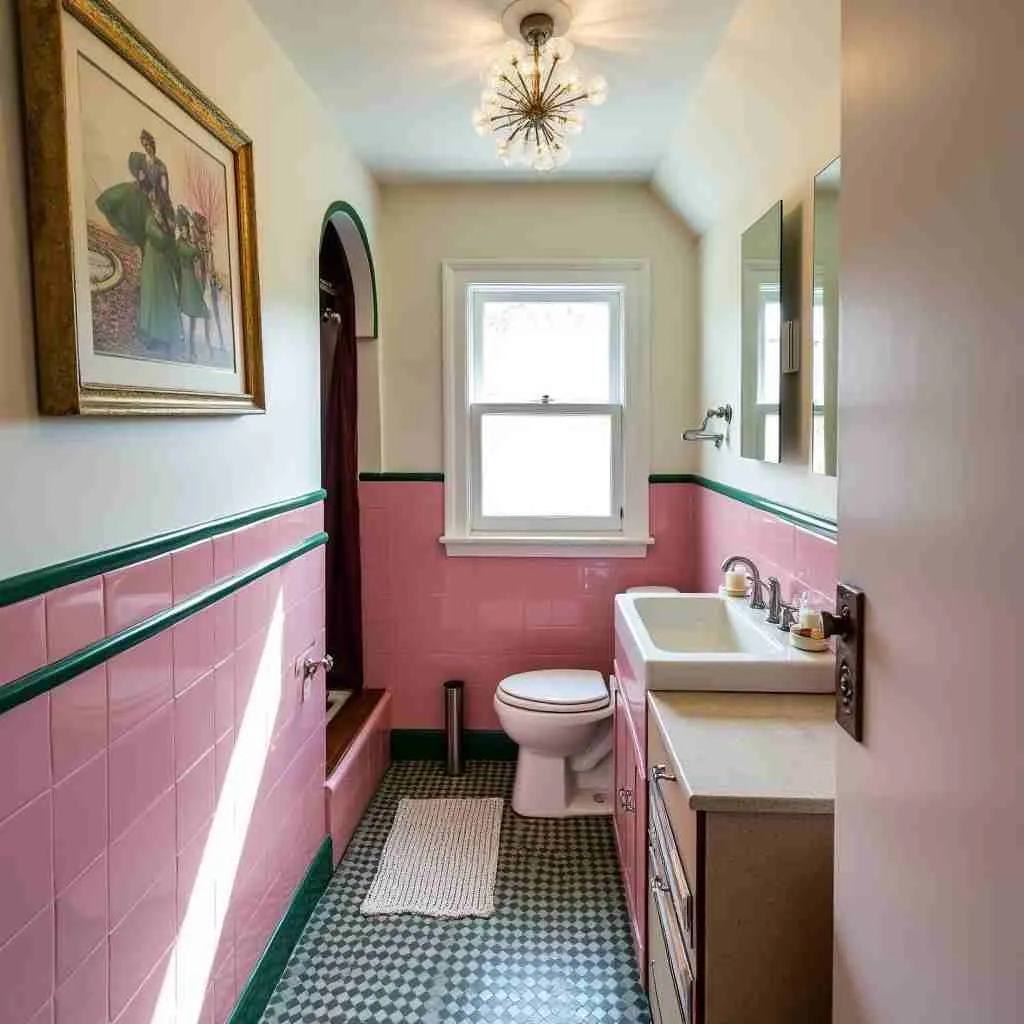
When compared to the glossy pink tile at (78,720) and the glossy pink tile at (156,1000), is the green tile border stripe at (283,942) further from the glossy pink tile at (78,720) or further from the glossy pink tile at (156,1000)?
the glossy pink tile at (78,720)

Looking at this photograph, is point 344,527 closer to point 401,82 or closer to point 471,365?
point 471,365

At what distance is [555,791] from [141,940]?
5.51 feet

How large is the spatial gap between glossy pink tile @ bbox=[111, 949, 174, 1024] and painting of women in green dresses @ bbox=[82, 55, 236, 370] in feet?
3.42

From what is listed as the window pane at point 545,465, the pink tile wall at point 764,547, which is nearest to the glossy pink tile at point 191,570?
the pink tile wall at point 764,547

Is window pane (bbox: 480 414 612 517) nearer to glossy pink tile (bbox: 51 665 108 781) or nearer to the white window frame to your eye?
the white window frame

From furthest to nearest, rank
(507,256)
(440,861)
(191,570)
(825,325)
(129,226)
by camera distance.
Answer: (507,256), (440,861), (825,325), (191,570), (129,226)

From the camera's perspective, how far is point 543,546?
3160 millimetres

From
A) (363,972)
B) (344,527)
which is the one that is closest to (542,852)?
(363,972)

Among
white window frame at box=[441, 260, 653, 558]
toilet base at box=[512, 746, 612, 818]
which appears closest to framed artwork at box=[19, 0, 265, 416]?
white window frame at box=[441, 260, 653, 558]

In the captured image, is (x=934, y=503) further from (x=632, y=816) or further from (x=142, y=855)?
(x=632, y=816)

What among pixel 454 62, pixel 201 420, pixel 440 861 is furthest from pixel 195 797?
pixel 454 62

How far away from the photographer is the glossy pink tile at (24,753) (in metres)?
0.96

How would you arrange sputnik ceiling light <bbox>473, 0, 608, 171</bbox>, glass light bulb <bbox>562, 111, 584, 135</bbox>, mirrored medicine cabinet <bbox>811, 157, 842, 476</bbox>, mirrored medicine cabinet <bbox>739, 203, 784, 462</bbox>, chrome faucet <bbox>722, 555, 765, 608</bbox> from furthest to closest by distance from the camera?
chrome faucet <bbox>722, 555, 765, 608</bbox> → mirrored medicine cabinet <bbox>739, 203, 784, 462</bbox> → glass light bulb <bbox>562, 111, 584, 135</bbox> → sputnik ceiling light <bbox>473, 0, 608, 171</bbox> → mirrored medicine cabinet <bbox>811, 157, 842, 476</bbox>

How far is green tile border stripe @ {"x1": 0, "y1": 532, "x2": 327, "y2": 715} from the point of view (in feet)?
3.22
